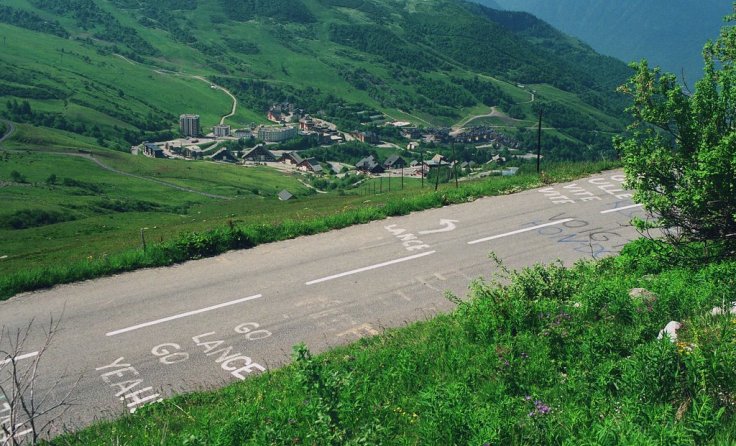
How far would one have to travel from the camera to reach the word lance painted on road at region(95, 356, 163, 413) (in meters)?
11.3

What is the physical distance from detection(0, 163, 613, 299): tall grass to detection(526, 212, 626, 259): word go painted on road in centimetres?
404

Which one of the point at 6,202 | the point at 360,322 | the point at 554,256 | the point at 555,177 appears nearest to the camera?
the point at 360,322

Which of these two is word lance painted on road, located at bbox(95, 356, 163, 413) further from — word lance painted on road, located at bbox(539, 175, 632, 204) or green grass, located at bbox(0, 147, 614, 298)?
word lance painted on road, located at bbox(539, 175, 632, 204)

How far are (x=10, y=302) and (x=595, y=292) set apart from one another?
1329cm

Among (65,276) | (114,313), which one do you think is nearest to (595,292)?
(114,313)

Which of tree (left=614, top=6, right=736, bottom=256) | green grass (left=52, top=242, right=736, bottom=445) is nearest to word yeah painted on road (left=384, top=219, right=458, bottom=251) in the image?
green grass (left=52, top=242, right=736, bottom=445)

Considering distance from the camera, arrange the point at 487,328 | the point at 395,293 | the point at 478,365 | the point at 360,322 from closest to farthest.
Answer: the point at 478,365 → the point at 487,328 → the point at 360,322 → the point at 395,293

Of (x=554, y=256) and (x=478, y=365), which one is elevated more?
(x=478, y=365)

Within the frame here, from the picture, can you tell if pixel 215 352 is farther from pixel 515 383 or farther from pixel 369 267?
pixel 515 383

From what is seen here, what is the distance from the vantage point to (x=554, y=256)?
19031mm

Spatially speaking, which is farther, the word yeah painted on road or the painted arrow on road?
the painted arrow on road

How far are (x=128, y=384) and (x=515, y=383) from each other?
729 cm

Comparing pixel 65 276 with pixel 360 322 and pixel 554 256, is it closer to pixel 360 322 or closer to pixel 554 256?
pixel 360 322

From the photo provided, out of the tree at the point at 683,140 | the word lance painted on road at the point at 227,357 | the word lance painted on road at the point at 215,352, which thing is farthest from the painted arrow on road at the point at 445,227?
the word lance painted on road at the point at 227,357
